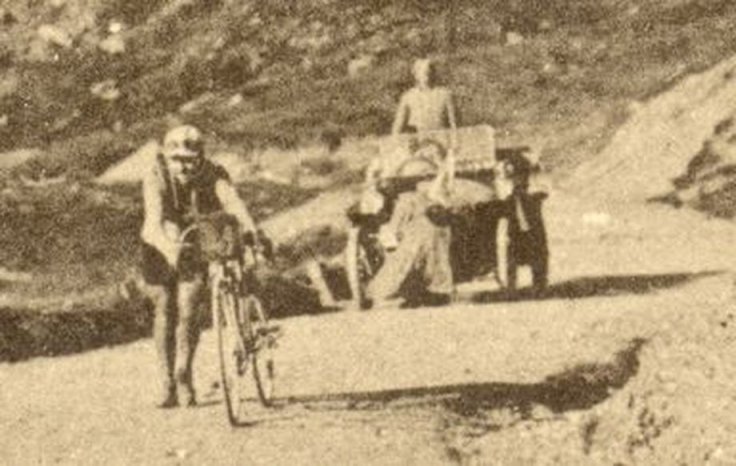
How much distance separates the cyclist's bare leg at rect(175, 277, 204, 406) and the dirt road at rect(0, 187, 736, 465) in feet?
0.62

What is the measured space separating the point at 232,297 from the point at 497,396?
1749mm

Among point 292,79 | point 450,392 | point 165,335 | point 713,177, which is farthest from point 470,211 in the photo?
point 292,79

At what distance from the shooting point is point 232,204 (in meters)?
9.10

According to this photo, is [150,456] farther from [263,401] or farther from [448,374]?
[448,374]

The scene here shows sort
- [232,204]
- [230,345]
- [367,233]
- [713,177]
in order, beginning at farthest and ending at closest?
[713,177], [367,233], [232,204], [230,345]

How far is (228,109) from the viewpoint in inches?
854

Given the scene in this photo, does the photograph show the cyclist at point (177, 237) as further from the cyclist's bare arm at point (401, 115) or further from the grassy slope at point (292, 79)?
the grassy slope at point (292, 79)

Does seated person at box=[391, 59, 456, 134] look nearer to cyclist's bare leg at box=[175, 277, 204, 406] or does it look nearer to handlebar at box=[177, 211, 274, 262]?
cyclist's bare leg at box=[175, 277, 204, 406]

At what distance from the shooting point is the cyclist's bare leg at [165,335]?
939 cm

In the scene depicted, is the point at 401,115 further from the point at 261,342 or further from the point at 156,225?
the point at 156,225

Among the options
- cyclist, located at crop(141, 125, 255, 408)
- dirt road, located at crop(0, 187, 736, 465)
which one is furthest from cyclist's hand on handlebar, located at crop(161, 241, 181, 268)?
dirt road, located at crop(0, 187, 736, 465)

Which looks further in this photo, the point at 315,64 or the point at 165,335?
the point at 315,64

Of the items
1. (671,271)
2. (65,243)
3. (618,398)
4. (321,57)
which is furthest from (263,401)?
(321,57)

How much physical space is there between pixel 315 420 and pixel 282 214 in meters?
12.7
